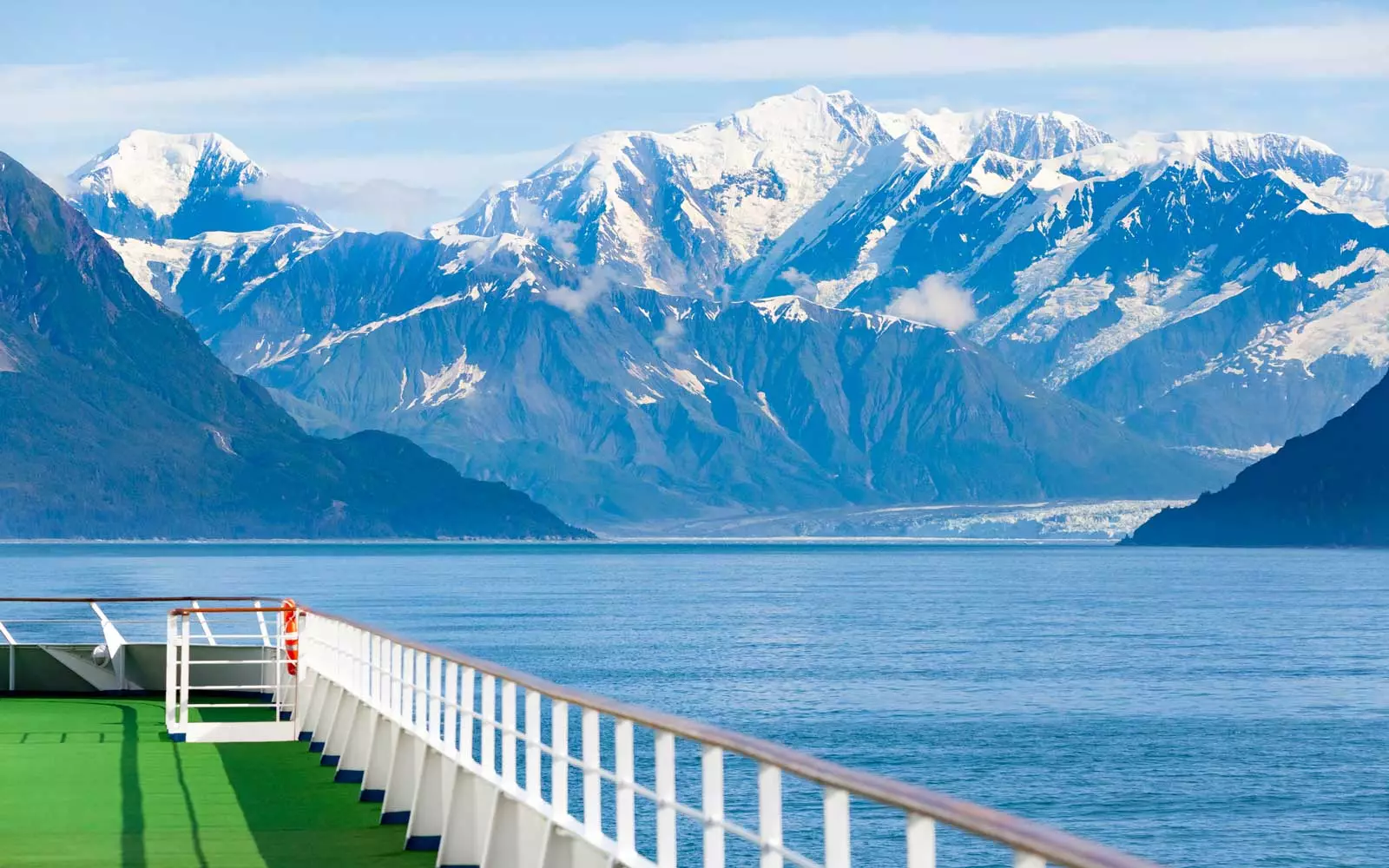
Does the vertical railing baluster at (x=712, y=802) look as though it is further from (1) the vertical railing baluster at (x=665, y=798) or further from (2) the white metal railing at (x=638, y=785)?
(1) the vertical railing baluster at (x=665, y=798)

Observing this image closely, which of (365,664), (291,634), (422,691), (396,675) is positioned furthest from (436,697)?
(291,634)

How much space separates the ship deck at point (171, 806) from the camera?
18.5 metres

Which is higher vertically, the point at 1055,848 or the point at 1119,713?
the point at 1055,848

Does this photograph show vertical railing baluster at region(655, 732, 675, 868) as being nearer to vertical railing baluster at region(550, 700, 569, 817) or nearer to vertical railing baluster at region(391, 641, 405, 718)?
vertical railing baluster at region(550, 700, 569, 817)

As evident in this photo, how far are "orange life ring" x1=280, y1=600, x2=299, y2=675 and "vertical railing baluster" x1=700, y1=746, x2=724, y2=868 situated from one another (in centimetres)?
1941

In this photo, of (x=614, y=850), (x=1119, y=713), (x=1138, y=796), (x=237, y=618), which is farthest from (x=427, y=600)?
(x=614, y=850)

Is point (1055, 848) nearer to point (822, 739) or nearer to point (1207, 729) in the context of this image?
point (822, 739)

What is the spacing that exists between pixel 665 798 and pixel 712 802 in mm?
925

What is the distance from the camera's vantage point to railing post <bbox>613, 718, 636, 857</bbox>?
10891 millimetres

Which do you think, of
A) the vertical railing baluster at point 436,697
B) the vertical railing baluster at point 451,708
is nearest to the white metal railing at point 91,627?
the vertical railing baluster at point 436,697

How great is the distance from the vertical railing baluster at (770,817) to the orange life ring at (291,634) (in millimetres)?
20630

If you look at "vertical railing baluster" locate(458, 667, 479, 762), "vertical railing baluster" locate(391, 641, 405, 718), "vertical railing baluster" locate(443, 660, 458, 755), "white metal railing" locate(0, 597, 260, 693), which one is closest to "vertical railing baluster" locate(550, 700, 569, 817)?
"vertical railing baluster" locate(458, 667, 479, 762)

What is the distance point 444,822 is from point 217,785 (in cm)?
802

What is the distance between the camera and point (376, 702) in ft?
71.5
